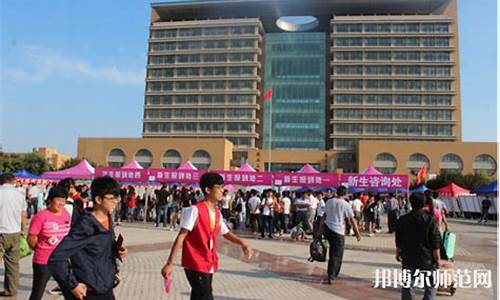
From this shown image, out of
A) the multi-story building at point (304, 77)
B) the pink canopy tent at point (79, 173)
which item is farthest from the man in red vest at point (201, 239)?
the multi-story building at point (304, 77)

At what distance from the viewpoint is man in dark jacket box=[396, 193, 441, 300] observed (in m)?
5.21

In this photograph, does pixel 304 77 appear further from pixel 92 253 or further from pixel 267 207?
pixel 92 253

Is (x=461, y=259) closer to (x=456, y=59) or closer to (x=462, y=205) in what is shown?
(x=462, y=205)

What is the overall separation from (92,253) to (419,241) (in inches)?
149

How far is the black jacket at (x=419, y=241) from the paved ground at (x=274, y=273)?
69.4 inches

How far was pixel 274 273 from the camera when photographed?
8.57 meters

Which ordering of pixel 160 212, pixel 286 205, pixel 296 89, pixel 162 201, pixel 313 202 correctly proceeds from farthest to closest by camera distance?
pixel 296 89, pixel 160 212, pixel 162 201, pixel 286 205, pixel 313 202

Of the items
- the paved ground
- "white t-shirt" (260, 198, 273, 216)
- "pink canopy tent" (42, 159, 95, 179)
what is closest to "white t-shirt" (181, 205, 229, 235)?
the paved ground

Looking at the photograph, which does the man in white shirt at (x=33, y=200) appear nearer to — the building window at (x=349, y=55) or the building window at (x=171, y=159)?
the building window at (x=171, y=159)

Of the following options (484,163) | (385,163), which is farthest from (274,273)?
(484,163)

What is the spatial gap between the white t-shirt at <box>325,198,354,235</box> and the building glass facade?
236ft

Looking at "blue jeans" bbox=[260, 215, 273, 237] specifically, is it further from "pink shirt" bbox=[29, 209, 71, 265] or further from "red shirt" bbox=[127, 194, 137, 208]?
"pink shirt" bbox=[29, 209, 71, 265]

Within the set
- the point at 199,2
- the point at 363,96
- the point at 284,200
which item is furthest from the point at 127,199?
the point at 199,2

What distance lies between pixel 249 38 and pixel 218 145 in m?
21.5
